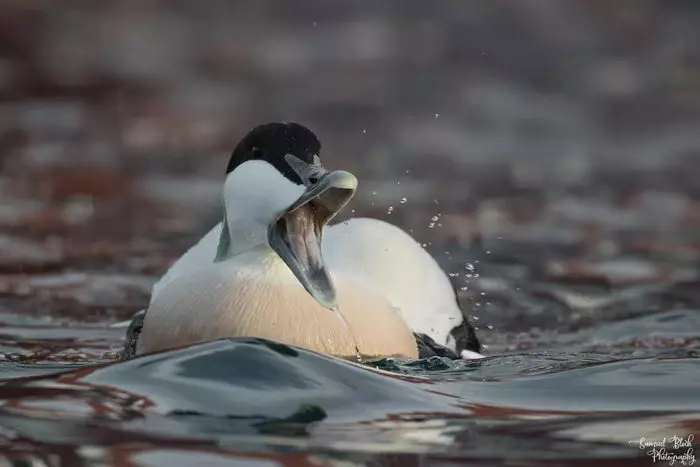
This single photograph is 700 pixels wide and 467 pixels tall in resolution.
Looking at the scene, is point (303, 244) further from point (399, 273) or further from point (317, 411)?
point (399, 273)

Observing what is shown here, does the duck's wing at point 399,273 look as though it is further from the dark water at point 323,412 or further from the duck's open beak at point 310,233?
the dark water at point 323,412

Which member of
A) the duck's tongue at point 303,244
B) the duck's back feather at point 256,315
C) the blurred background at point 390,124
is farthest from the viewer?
the blurred background at point 390,124

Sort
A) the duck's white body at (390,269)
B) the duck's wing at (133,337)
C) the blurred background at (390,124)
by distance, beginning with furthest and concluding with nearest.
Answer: the blurred background at (390,124)
the duck's white body at (390,269)
the duck's wing at (133,337)

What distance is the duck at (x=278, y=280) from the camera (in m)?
4.46

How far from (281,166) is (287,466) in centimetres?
142

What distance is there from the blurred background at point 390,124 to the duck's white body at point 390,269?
174 centimetres

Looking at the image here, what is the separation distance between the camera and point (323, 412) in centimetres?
375

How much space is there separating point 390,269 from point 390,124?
685 cm

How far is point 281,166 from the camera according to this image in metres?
4.53

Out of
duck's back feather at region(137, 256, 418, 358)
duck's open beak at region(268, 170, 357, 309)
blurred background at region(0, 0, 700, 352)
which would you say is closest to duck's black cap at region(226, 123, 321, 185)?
duck's open beak at region(268, 170, 357, 309)

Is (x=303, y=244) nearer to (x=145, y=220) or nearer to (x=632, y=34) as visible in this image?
(x=145, y=220)

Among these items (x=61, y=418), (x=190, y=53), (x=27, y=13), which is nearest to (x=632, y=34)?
(x=190, y=53)

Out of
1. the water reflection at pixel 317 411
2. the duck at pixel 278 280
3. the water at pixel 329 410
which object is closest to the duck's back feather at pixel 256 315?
the duck at pixel 278 280

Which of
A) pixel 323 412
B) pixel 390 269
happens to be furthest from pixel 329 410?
pixel 390 269
